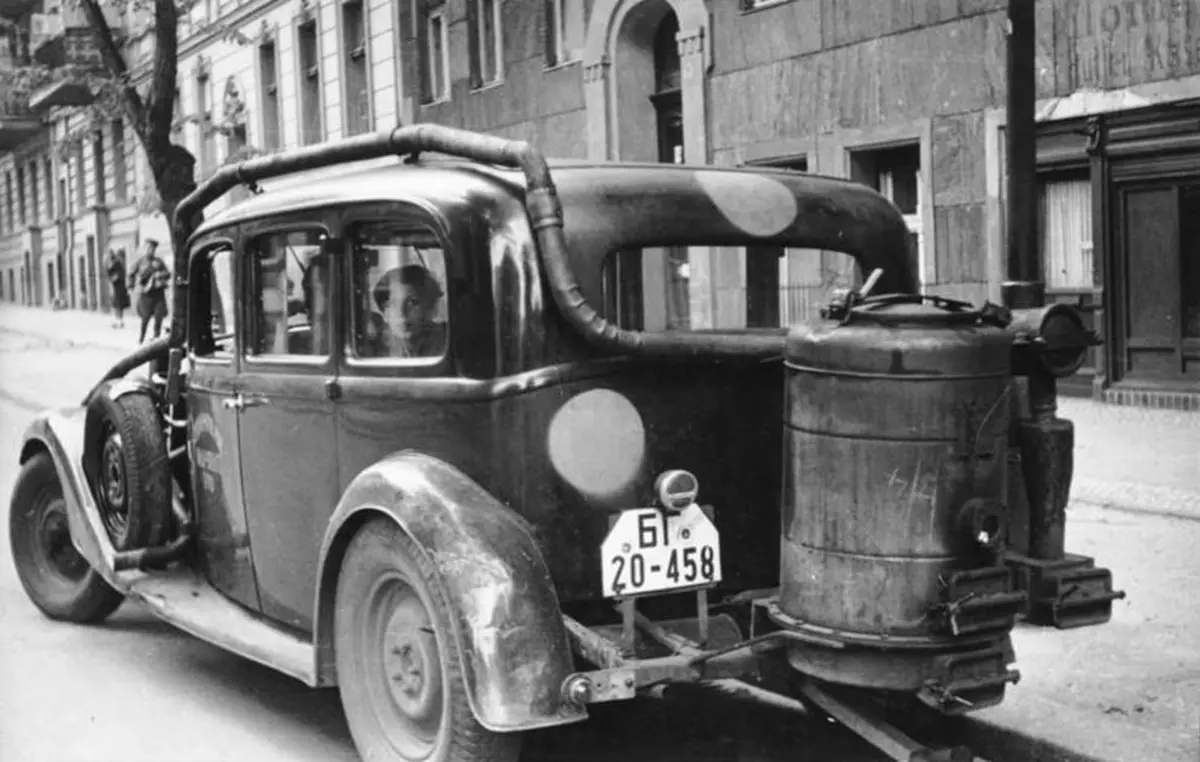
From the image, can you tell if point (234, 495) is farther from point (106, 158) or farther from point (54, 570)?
point (106, 158)

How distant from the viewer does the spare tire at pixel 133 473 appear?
5.49 metres

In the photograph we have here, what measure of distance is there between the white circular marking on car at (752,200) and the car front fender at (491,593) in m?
1.18

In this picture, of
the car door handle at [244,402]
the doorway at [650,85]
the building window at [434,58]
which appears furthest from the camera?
the building window at [434,58]

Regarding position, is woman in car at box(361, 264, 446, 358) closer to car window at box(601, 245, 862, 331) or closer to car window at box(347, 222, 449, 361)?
car window at box(347, 222, 449, 361)

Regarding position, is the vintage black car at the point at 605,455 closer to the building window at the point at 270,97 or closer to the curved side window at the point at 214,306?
the curved side window at the point at 214,306

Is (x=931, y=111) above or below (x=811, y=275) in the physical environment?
above

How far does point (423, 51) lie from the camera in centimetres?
2347

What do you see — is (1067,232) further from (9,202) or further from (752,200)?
(9,202)

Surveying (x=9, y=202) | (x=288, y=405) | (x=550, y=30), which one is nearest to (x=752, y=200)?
(x=288, y=405)

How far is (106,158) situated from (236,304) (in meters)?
37.8

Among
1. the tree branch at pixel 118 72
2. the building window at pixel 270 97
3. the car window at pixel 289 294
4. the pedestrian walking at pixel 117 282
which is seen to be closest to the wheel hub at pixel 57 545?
the car window at pixel 289 294

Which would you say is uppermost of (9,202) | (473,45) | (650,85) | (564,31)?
(9,202)

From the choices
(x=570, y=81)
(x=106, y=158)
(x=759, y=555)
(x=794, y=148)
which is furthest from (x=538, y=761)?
(x=106, y=158)

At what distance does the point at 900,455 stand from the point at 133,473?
331 cm
